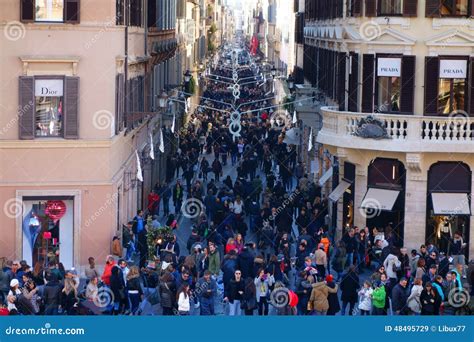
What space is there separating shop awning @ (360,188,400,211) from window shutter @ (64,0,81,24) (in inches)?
405

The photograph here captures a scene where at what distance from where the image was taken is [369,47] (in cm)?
3759

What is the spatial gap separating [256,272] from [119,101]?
29.1 ft

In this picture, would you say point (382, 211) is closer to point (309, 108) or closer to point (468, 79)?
point (468, 79)

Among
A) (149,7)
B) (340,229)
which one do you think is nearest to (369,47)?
(340,229)

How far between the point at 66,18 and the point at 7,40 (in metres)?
1.69

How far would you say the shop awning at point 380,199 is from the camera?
122 ft

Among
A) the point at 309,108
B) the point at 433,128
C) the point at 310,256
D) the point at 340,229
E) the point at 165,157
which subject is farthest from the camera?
the point at 165,157

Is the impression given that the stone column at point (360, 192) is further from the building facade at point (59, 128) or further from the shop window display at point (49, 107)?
the shop window display at point (49, 107)

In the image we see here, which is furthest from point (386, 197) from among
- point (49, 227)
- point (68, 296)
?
point (68, 296)
